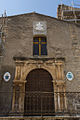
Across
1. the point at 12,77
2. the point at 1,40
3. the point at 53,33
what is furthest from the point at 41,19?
the point at 12,77

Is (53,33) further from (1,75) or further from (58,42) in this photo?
(1,75)

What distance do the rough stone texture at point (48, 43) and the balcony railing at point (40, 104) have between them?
266 mm

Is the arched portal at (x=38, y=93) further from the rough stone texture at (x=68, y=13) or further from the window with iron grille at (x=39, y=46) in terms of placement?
the rough stone texture at (x=68, y=13)

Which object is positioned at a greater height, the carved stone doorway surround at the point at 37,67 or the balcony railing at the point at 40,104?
the carved stone doorway surround at the point at 37,67

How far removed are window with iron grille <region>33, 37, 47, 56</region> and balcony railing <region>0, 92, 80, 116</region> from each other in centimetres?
262

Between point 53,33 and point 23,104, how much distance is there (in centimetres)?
484

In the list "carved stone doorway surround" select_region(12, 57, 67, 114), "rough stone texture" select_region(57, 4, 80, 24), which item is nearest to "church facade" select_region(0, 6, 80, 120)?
"carved stone doorway surround" select_region(12, 57, 67, 114)

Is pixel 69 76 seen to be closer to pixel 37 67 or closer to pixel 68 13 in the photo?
pixel 37 67

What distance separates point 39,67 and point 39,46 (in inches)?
62.1

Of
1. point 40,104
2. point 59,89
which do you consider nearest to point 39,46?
point 59,89

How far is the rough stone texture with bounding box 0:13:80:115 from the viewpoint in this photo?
8258 millimetres

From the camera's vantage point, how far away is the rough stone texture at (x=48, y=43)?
8258mm

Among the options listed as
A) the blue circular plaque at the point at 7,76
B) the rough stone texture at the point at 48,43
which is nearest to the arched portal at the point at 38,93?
the rough stone texture at the point at 48,43

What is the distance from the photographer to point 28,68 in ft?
27.5
